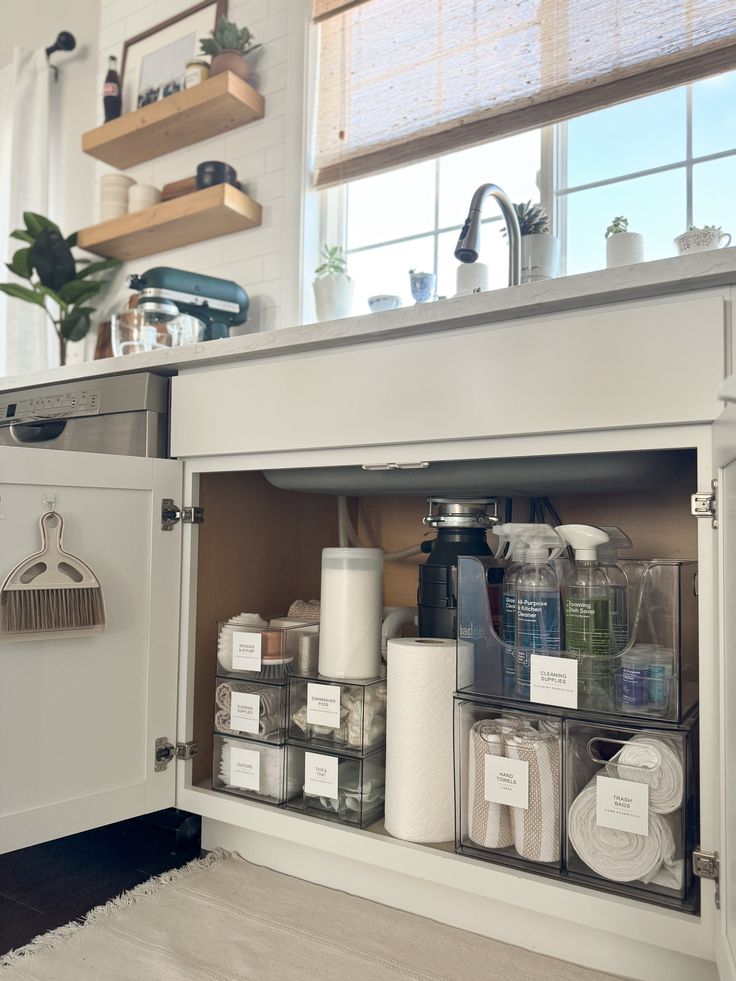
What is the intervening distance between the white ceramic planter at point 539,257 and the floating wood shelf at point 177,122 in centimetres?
106

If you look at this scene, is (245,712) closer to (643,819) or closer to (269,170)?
(643,819)

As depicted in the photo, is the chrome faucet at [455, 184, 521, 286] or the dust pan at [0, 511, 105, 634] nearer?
the dust pan at [0, 511, 105, 634]

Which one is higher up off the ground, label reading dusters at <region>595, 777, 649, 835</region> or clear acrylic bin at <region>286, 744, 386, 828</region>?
label reading dusters at <region>595, 777, 649, 835</region>

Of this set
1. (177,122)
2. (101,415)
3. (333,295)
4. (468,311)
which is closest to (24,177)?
(177,122)

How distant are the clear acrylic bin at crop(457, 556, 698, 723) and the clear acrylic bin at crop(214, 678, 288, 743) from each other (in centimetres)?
37

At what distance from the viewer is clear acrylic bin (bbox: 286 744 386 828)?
1.23m

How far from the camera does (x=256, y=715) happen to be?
1314mm

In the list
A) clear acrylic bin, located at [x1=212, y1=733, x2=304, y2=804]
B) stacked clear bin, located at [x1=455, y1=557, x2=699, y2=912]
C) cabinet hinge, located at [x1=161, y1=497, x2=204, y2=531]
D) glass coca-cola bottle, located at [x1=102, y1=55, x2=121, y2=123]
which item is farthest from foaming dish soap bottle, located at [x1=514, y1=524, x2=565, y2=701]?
glass coca-cola bottle, located at [x1=102, y1=55, x2=121, y2=123]

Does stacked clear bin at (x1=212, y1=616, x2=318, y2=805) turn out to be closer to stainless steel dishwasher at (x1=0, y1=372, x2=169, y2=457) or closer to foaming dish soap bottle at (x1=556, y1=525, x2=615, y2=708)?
stainless steel dishwasher at (x1=0, y1=372, x2=169, y2=457)

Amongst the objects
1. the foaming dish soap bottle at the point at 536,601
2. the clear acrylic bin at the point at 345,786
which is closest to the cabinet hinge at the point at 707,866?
the foaming dish soap bottle at the point at 536,601

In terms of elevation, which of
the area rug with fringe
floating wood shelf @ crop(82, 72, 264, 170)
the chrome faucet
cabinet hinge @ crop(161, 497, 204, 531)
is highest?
floating wood shelf @ crop(82, 72, 264, 170)

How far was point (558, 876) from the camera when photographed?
1.00 meters

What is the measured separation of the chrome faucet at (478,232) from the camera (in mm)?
1324

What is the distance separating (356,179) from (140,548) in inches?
50.2
